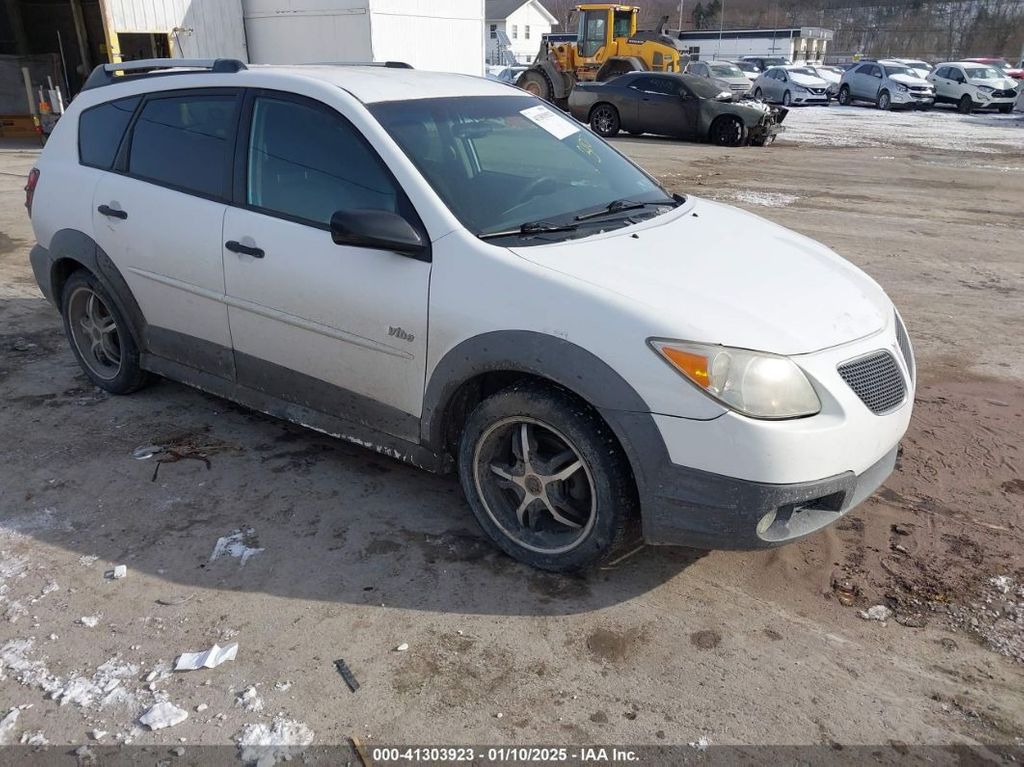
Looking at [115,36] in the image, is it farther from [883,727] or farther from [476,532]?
[883,727]

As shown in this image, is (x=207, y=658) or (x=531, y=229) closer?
(x=207, y=658)

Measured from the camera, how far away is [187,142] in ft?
13.5

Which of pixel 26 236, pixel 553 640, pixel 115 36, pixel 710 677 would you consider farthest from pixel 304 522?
pixel 115 36

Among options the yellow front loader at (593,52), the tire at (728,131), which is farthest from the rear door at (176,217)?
the yellow front loader at (593,52)

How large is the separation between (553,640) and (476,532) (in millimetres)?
759

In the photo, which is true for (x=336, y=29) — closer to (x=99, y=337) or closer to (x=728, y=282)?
(x=99, y=337)

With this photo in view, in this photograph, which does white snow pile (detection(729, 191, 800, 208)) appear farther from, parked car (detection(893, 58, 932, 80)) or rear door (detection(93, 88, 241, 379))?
parked car (detection(893, 58, 932, 80))

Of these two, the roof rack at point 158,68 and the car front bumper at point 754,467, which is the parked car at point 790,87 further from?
the car front bumper at point 754,467

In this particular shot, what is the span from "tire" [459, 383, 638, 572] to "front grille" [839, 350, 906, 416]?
86 centimetres

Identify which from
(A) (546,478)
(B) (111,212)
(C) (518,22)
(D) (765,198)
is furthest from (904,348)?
(C) (518,22)

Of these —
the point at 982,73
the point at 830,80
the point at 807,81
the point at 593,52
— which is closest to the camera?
the point at 593,52

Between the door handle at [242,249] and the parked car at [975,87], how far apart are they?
3142 centimetres

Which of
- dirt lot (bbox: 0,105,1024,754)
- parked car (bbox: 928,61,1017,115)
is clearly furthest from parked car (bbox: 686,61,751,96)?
dirt lot (bbox: 0,105,1024,754)

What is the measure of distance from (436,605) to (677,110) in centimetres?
1783
